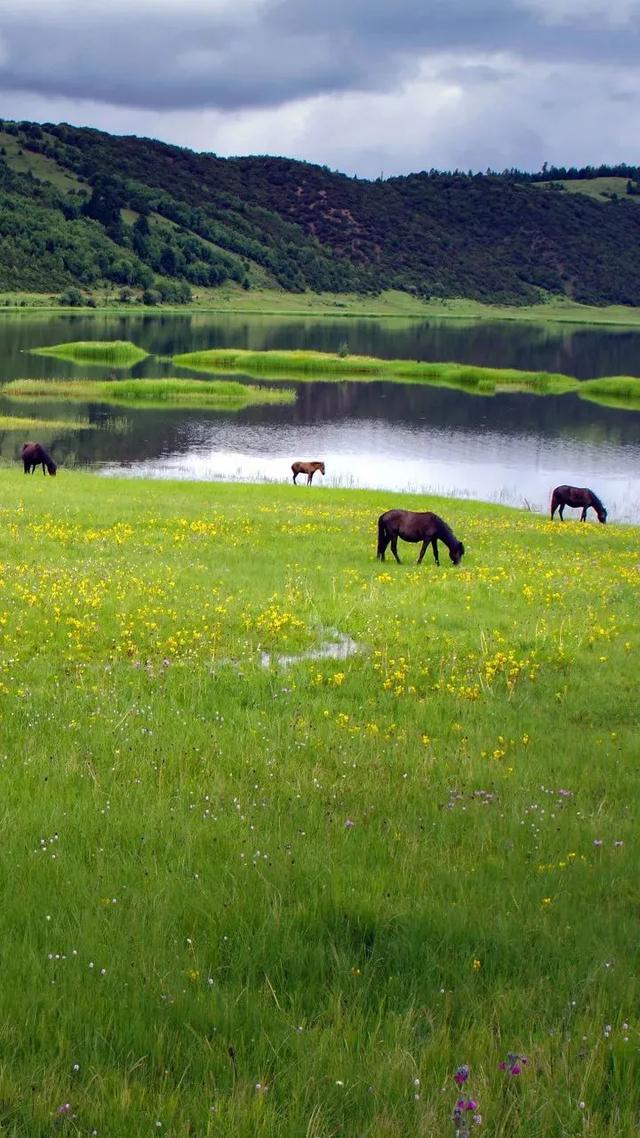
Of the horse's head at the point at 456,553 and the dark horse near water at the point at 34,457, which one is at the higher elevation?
the dark horse near water at the point at 34,457

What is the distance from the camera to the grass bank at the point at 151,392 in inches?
2975

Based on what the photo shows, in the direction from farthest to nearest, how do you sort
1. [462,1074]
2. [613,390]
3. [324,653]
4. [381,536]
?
1. [613,390]
2. [381,536]
3. [324,653]
4. [462,1074]

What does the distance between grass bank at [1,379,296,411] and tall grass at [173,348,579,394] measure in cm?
1878

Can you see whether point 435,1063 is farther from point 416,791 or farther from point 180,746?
point 180,746

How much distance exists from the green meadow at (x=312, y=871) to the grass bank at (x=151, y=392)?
203 ft

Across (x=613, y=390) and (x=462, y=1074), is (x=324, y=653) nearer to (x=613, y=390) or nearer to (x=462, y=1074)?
(x=462, y=1074)

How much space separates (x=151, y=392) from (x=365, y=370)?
35.5 meters

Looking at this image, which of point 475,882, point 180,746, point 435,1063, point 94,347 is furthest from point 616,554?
point 94,347

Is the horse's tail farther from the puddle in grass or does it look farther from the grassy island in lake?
the grassy island in lake

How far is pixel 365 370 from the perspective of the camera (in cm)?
10912

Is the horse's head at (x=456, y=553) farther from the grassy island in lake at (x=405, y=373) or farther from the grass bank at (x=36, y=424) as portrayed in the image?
the grassy island in lake at (x=405, y=373)

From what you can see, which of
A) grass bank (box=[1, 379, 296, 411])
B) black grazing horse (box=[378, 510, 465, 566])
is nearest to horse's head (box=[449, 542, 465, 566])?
black grazing horse (box=[378, 510, 465, 566])

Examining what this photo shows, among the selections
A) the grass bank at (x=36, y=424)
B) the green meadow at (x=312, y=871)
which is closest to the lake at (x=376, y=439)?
the grass bank at (x=36, y=424)

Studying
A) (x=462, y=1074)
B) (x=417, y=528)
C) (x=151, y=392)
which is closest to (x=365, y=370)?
(x=151, y=392)
